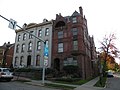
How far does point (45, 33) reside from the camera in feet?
111

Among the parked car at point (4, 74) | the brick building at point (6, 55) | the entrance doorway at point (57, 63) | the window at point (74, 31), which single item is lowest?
the parked car at point (4, 74)

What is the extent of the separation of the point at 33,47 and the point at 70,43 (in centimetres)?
995

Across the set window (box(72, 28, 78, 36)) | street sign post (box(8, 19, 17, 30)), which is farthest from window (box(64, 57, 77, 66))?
street sign post (box(8, 19, 17, 30))

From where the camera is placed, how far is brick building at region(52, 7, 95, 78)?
91.7 ft

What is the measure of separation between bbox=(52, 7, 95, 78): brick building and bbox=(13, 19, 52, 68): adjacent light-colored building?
5.52 ft

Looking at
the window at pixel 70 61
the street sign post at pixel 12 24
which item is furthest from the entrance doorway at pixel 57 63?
the street sign post at pixel 12 24

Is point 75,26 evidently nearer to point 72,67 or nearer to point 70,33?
point 70,33

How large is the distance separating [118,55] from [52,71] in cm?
2102

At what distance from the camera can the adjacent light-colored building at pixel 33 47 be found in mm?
32672

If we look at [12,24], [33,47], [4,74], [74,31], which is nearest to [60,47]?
[74,31]

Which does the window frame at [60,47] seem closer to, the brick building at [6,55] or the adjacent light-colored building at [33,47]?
the adjacent light-colored building at [33,47]

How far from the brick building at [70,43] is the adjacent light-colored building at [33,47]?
5.52 feet

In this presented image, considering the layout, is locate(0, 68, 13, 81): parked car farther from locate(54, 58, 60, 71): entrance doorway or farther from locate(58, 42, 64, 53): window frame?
locate(58, 42, 64, 53): window frame

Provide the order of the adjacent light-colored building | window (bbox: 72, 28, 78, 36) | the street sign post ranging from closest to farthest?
the street sign post < window (bbox: 72, 28, 78, 36) < the adjacent light-colored building
